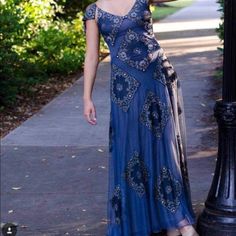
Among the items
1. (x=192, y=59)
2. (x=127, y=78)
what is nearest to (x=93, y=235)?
(x=127, y=78)

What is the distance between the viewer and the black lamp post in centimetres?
443

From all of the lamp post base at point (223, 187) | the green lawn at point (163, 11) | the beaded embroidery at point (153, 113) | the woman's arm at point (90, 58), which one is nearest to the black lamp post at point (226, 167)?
the lamp post base at point (223, 187)

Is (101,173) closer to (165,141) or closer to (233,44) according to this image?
(165,141)

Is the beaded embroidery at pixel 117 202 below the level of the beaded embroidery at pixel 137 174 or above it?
below

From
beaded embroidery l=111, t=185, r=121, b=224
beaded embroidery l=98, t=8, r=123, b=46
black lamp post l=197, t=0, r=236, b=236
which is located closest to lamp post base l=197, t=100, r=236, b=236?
black lamp post l=197, t=0, r=236, b=236

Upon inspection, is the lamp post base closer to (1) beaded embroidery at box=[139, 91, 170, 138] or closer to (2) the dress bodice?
(1) beaded embroidery at box=[139, 91, 170, 138]

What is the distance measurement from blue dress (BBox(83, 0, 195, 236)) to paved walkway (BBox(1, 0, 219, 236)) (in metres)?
0.72

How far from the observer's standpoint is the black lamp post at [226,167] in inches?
174

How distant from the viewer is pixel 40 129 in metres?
9.08

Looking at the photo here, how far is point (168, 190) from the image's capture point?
15.5 feet

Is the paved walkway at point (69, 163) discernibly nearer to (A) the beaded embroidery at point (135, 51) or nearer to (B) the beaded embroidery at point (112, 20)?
(A) the beaded embroidery at point (135, 51)

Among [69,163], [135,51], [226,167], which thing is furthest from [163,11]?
[135,51]

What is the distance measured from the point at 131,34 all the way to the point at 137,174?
0.91 m

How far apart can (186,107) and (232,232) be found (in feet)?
18.7
